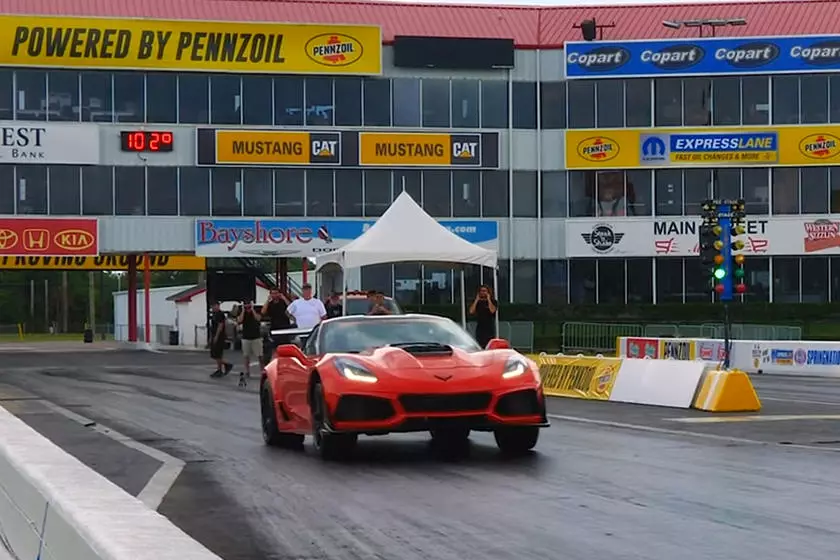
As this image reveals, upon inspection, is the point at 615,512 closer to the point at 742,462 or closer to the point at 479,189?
the point at 742,462

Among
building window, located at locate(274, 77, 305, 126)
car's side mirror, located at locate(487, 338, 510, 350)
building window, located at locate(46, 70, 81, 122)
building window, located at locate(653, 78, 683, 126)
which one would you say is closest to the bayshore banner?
building window, located at locate(653, 78, 683, 126)

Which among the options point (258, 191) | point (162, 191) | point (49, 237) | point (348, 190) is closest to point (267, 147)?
point (258, 191)

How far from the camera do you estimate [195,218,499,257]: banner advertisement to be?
4831cm

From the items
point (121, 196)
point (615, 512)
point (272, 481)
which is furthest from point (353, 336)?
point (121, 196)

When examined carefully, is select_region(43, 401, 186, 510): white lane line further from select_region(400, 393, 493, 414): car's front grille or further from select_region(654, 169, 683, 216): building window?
select_region(654, 169, 683, 216): building window

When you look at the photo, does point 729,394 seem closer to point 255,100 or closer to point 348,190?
point 348,190

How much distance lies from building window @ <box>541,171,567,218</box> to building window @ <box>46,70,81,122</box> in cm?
1703

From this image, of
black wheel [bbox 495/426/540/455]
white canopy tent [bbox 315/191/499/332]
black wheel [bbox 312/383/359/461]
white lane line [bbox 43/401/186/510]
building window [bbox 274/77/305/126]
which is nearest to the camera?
white lane line [bbox 43/401/186/510]

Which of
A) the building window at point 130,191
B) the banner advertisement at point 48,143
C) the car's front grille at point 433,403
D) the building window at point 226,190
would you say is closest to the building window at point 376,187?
the building window at point 226,190

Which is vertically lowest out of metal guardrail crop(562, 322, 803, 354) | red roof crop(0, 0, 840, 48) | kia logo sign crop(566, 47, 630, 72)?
metal guardrail crop(562, 322, 803, 354)

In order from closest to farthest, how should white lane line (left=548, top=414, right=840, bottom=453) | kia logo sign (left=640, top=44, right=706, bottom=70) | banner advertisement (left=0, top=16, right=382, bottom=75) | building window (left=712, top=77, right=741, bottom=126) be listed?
white lane line (left=548, top=414, right=840, bottom=453) → banner advertisement (left=0, top=16, right=382, bottom=75) → kia logo sign (left=640, top=44, right=706, bottom=70) → building window (left=712, top=77, right=741, bottom=126)

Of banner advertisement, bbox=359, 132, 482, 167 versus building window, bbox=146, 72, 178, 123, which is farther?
banner advertisement, bbox=359, 132, 482, 167

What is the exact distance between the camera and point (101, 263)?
53.4 meters

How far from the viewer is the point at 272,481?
10.5 metres
